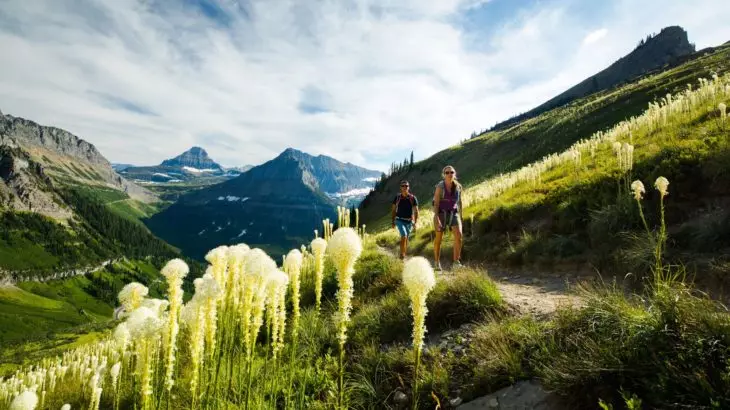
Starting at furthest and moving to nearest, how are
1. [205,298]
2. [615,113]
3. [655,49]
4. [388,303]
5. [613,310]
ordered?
[655,49] → [615,113] → [388,303] → [613,310] → [205,298]

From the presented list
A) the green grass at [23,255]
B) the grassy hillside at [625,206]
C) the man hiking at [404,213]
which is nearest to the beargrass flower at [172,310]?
the grassy hillside at [625,206]

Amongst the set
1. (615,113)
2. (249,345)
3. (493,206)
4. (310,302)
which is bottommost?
(310,302)

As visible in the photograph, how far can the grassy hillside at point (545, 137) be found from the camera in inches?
1949

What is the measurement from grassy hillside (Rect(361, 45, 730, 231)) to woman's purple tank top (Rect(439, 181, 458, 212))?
103 ft

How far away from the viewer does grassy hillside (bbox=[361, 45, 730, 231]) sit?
1949 inches

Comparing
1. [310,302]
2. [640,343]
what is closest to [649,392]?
[640,343]

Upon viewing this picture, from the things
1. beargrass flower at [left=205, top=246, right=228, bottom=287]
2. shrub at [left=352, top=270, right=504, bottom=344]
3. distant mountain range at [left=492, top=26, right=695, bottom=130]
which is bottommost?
shrub at [left=352, top=270, right=504, bottom=344]

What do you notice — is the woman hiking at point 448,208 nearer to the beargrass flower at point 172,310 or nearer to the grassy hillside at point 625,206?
the grassy hillside at point 625,206

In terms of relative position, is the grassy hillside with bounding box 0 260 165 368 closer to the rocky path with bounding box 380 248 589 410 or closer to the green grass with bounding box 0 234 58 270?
the green grass with bounding box 0 234 58 270

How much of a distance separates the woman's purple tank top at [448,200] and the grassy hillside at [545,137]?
31320 millimetres

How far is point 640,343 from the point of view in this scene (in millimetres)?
3621

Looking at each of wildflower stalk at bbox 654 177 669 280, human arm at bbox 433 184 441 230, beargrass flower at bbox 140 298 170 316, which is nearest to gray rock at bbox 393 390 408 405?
beargrass flower at bbox 140 298 170 316

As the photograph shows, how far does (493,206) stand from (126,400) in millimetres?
12865

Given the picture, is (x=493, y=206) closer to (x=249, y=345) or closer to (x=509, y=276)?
(x=509, y=276)
